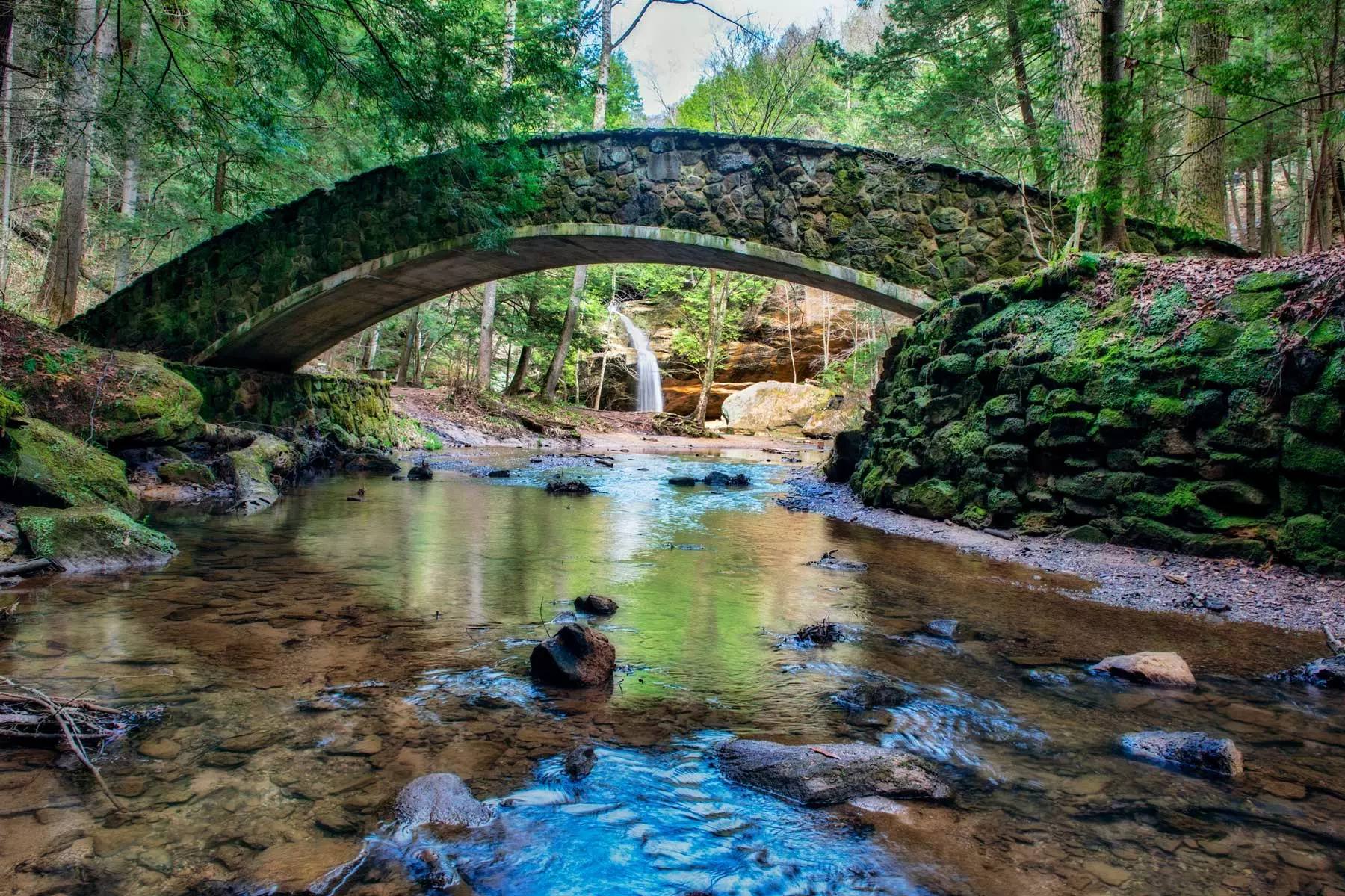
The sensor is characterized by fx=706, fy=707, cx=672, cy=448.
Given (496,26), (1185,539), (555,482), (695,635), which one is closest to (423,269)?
(555,482)

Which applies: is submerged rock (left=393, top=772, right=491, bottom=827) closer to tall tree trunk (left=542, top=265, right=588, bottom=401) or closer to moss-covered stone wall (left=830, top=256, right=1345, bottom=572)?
moss-covered stone wall (left=830, top=256, right=1345, bottom=572)

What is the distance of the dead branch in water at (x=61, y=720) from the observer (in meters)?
1.98

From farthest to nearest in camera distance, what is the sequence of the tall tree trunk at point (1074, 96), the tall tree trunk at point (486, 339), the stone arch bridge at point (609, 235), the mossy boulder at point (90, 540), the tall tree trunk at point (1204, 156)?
1. the tall tree trunk at point (486, 339)
2. the stone arch bridge at point (609, 235)
3. the tall tree trunk at point (1074, 96)
4. the tall tree trunk at point (1204, 156)
5. the mossy boulder at point (90, 540)

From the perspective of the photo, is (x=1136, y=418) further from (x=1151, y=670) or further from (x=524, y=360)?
(x=524, y=360)

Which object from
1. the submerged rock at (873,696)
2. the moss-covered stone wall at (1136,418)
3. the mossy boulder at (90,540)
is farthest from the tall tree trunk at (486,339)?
the submerged rock at (873,696)

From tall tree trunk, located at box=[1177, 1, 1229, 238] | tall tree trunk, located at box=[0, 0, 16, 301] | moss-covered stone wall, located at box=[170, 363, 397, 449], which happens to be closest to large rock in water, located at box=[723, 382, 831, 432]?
moss-covered stone wall, located at box=[170, 363, 397, 449]

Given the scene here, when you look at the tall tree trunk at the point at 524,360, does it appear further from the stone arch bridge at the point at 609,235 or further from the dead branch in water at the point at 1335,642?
the dead branch in water at the point at 1335,642

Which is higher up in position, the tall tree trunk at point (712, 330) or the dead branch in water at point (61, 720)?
the tall tree trunk at point (712, 330)

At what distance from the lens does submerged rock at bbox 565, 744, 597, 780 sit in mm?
2023

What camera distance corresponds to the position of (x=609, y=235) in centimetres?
964

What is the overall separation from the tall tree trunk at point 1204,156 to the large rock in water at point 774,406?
672 inches

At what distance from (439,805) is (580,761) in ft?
1.36

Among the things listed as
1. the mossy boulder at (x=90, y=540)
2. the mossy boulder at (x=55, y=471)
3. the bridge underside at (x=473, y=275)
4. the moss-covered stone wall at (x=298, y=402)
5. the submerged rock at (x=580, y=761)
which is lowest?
the submerged rock at (x=580, y=761)

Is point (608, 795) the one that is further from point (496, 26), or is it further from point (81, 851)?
point (496, 26)
